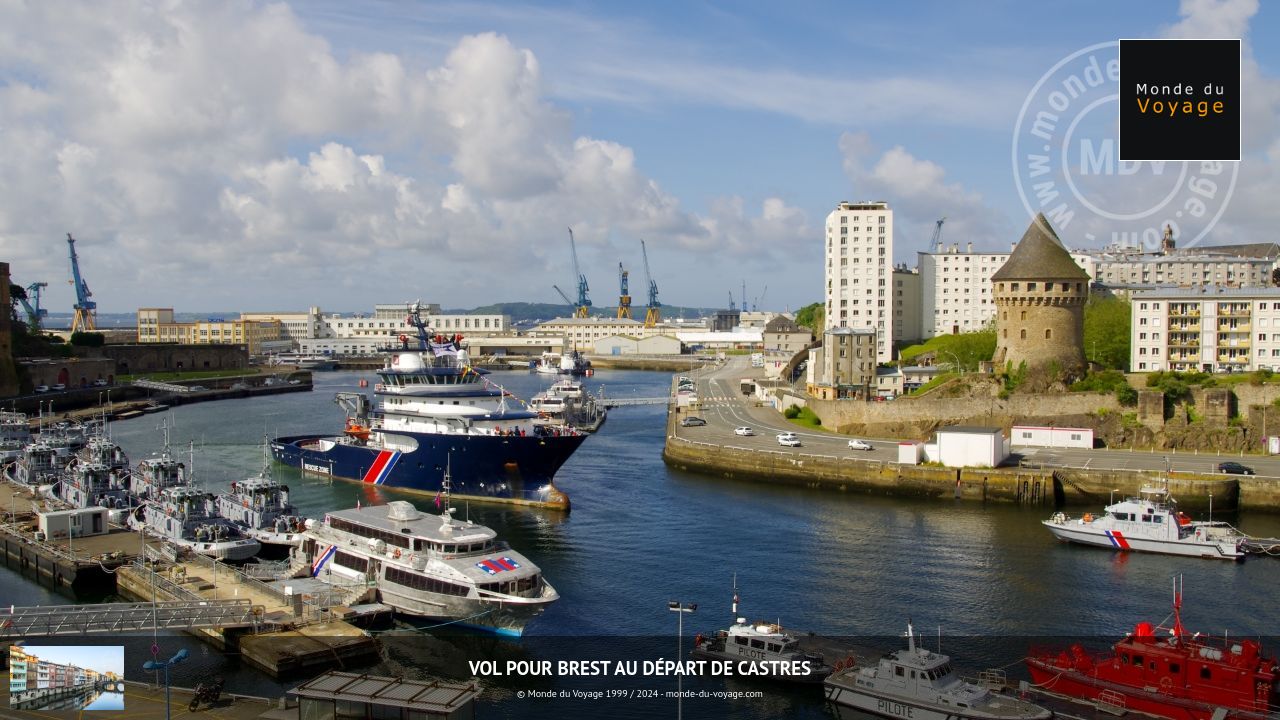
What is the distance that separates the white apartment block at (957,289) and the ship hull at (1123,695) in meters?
53.6

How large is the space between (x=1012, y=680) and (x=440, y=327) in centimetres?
13902

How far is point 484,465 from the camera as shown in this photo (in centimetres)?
3312

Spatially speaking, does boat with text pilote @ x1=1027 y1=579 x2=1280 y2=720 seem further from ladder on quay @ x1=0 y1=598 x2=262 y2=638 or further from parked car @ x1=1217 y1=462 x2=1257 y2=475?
parked car @ x1=1217 y1=462 x2=1257 y2=475

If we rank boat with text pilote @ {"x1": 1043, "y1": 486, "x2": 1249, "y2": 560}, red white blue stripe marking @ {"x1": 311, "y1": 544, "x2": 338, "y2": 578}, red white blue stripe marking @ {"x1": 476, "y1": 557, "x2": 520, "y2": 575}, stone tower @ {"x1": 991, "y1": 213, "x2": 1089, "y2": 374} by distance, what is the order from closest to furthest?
red white blue stripe marking @ {"x1": 476, "y1": 557, "x2": 520, "y2": 575} < red white blue stripe marking @ {"x1": 311, "y1": 544, "x2": 338, "y2": 578} < boat with text pilote @ {"x1": 1043, "y1": 486, "x2": 1249, "y2": 560} < stone tower @ {"x1": 991, "y1": 213, "x2": 1089, "y2": 374}

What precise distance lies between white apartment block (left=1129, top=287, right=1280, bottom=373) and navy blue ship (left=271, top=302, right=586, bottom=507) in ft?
92.9

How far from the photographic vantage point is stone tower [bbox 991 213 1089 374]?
43.1m

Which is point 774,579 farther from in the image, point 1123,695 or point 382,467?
point 382,467

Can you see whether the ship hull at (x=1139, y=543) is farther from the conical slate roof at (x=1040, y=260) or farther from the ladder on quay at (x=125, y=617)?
the ladder on quay at (x=125, y=617)

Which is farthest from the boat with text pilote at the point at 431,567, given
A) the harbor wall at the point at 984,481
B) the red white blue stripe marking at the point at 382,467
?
the harbor wall at the point at 984,481

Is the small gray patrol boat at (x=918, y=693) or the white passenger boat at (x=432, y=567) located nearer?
the small gray patrol boat at (x=918, y=693)

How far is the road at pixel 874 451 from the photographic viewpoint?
3388 centimetres

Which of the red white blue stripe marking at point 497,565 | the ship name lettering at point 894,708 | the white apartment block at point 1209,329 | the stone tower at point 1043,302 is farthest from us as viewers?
the white apartment block at point 1209,329

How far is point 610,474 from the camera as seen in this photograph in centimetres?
3928

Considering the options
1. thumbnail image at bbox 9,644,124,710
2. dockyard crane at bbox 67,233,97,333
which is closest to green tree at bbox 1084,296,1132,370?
thumbnail image at bbox 9,644,124,710
